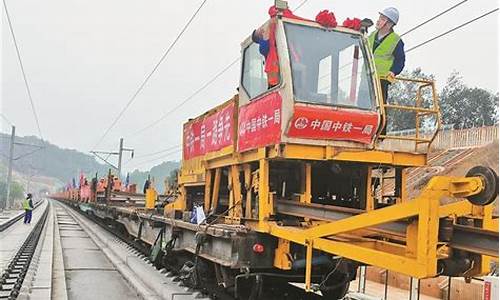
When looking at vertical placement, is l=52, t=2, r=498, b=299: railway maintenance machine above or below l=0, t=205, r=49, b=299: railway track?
above

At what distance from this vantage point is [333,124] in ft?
16.9

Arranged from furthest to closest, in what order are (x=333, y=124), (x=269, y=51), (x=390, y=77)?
(x=390, y=77)
(x=269, y=51)
(x=333, y=124)

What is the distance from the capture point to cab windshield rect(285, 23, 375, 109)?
5223 mm

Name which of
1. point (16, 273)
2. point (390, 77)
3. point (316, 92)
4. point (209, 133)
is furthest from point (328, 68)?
point (16, 273)

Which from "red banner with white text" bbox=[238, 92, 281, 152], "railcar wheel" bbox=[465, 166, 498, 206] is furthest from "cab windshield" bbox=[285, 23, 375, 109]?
"railcar wheel" bbox=[465, 166, 498, 206]

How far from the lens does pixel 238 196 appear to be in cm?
630

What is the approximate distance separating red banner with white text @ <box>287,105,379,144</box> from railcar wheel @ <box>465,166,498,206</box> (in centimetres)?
211

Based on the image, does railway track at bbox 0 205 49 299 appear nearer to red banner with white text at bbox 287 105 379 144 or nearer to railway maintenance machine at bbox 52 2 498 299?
railway maintenance machine at bbox 52 2 498 299

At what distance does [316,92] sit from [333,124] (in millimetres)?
375

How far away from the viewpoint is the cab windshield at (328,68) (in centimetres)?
522

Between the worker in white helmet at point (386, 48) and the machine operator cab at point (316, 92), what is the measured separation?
322 millimetres

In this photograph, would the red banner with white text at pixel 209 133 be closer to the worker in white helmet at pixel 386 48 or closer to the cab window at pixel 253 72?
the cab window at pixel 253 72

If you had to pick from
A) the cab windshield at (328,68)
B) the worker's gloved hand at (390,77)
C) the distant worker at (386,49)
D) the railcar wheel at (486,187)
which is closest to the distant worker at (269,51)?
the cab windshield at (328,68)

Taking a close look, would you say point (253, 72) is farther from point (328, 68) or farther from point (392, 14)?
point (392, 14)
